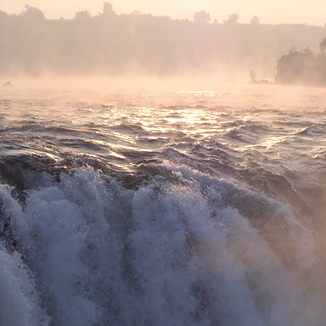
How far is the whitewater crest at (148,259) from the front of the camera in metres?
3.15

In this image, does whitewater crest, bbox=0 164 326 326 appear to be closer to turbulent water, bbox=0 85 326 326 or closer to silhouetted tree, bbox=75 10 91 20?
turbulent water, bbox=0 85 326 326

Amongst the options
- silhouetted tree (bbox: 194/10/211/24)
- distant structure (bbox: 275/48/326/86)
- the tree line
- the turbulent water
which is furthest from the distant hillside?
silhouetted tree (bbox: 194/10/211/24)

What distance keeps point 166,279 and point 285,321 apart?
1322 millimetres

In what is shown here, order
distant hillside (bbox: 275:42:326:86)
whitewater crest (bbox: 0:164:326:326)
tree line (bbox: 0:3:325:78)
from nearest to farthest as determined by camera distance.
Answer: whitewater crest (bbox: 0:164:326:326)
distant hillside (bbox: 275:42:326:86)
tree line (bbox: 0:3:325:78)

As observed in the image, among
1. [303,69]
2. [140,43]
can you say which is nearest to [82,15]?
[140,43]

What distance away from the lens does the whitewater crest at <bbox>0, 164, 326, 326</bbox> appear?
3152 millimetres

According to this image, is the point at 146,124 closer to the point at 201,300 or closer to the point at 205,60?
the point at 201,300

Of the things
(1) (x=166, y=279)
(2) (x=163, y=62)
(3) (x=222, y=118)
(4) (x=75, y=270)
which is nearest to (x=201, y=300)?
(1) (x=166, y=279)

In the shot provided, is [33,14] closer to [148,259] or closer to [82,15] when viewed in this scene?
[82,15]

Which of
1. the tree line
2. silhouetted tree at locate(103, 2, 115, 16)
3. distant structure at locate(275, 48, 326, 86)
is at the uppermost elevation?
silhouetted tree at locate(103, 2, 115, 16)

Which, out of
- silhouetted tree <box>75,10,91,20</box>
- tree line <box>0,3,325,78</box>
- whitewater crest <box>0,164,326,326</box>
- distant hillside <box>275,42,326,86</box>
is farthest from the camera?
silhouetted tree <box>75,10,91,20</box>

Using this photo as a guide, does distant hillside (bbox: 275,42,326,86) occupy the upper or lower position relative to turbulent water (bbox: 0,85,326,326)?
upper

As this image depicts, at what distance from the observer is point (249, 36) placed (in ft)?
336

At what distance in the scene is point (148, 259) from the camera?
3.57 m
